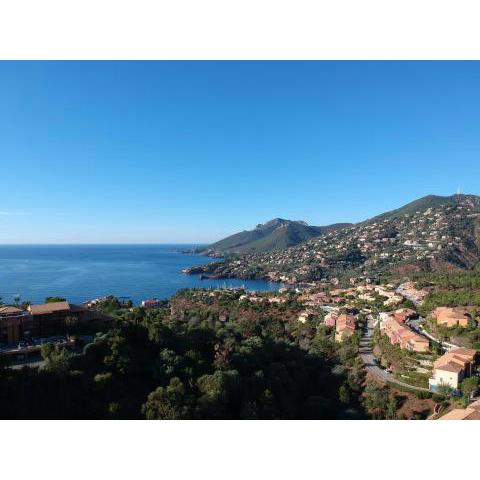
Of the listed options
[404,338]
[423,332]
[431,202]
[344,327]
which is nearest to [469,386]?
[404,338]

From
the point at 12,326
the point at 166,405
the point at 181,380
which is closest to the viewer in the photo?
the point at 166,405

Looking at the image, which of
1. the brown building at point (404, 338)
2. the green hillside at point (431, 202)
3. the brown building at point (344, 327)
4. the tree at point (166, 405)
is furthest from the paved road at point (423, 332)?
the green hillside at point (431, 202)

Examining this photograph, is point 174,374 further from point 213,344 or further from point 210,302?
point 210,302

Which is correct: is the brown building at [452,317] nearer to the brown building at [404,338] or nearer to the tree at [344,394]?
the brown building at [404,338]

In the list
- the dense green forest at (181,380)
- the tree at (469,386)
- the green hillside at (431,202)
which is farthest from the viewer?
the green hillside at (431,202)

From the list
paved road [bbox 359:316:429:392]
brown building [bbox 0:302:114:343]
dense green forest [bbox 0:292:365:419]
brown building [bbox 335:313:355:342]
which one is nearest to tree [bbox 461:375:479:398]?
paved road [bbox 359:316:429:392]

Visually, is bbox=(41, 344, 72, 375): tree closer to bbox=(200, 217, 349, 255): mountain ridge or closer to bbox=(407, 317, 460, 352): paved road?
bbox=(407, 317, 460, 352): paved road

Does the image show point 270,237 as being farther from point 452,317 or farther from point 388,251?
point 452,317

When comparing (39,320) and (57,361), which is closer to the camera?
(57,361)
